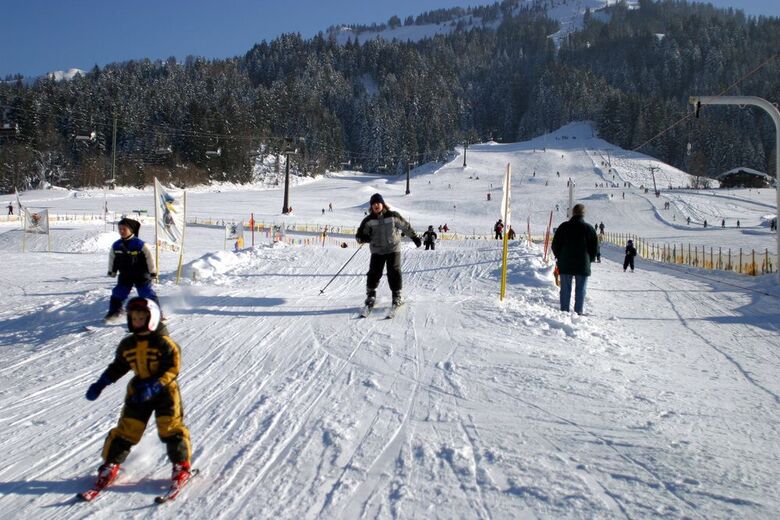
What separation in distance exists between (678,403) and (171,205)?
38.6ft

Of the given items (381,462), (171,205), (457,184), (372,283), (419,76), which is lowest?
(381,462)

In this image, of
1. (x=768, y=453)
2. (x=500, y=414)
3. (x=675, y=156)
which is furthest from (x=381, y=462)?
(x=675, y=156)

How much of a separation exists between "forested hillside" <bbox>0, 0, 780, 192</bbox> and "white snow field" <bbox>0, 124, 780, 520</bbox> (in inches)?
1018

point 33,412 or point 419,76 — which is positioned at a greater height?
point 419,76

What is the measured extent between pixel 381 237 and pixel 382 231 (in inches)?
3.8

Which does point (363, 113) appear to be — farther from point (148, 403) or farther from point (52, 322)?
point (148, 403)

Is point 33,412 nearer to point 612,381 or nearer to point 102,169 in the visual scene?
point 612,381

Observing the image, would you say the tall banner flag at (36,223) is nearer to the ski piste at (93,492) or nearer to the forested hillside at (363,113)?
the forested hillside at (363,113)

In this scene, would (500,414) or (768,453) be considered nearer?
(768,453)

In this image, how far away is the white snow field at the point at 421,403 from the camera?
10.7ft

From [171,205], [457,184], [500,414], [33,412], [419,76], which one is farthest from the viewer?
[419,76]

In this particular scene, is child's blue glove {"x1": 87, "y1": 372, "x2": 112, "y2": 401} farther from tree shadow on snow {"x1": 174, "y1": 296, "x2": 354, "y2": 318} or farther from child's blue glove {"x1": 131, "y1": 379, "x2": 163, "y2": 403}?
tree shadow on snow {"x1": 174, "y1": 296, "x2": 354, "y2": 318}

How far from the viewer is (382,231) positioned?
322 inches

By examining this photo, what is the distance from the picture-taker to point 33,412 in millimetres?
5148
